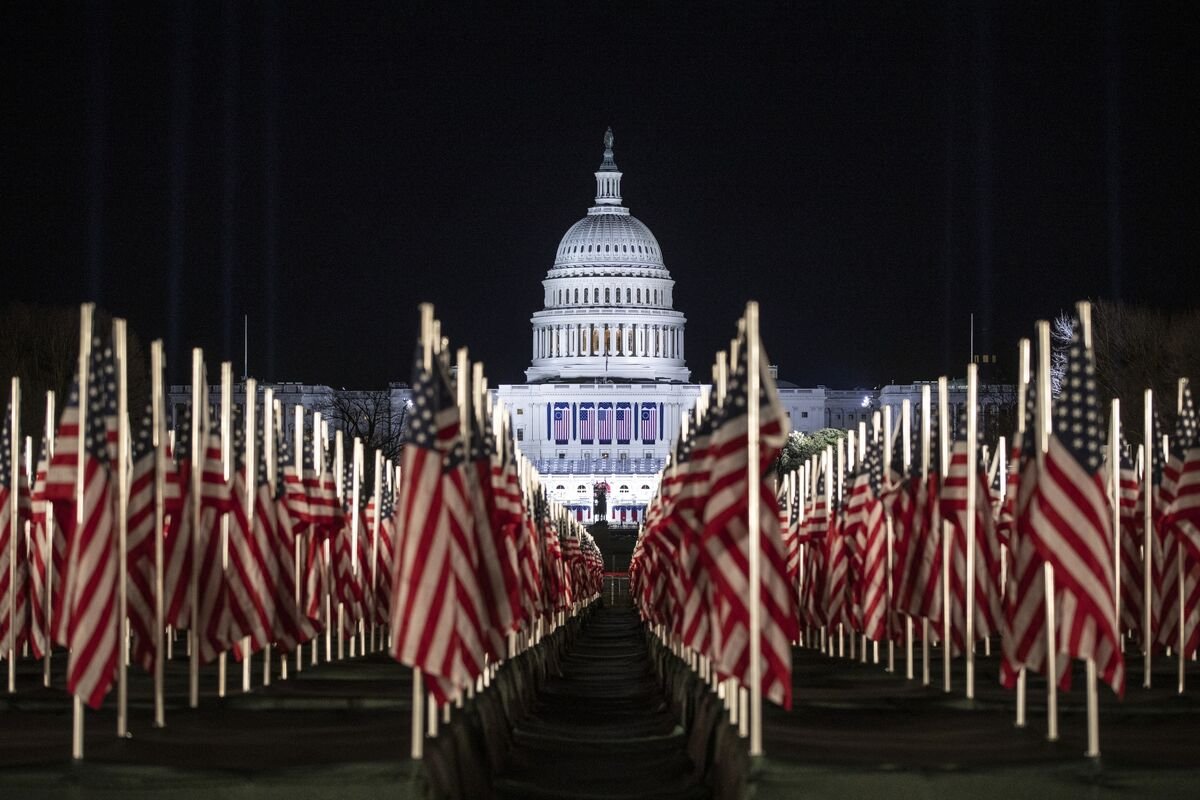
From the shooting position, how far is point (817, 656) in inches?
1363

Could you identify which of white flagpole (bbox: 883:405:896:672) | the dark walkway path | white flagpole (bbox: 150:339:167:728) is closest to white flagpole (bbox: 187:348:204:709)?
white flagpole (bbox: 150:339:167:728)

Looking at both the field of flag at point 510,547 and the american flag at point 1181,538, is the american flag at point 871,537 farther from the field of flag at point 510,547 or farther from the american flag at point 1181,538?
the american flag at point 1181,538

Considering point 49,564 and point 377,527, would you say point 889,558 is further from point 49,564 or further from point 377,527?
point 49,564

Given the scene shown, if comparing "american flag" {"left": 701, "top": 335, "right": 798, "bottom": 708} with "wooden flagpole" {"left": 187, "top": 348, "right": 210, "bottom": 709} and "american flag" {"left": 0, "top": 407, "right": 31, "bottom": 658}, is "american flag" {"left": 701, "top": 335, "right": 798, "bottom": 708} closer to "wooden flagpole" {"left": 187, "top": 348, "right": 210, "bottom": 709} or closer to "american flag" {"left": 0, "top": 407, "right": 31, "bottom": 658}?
"wooden flagpole" {"left": 187, "top": 348, "right": 210, "bottom": 709}

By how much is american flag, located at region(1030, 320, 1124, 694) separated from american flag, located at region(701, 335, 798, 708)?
6.40 feet

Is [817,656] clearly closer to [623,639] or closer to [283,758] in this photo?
[283,758]

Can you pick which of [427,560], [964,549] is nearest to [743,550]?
[427,560]

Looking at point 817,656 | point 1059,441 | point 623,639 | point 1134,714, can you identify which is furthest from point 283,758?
point 623,639

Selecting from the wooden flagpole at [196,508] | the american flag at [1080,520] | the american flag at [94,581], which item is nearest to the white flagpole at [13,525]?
the wooden flagpole at [196,508]

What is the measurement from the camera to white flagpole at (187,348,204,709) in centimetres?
2186

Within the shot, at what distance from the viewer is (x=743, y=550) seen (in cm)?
1858

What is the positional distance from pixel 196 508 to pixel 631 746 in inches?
246

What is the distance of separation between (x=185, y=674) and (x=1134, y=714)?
425 inches

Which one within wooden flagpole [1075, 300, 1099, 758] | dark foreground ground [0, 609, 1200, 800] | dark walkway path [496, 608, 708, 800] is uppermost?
wooden flagpole [1075, 300, 1099, 758]
